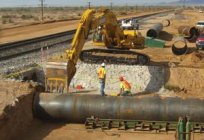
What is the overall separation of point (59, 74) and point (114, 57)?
7453mm

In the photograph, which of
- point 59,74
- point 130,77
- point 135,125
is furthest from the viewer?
point 130,77

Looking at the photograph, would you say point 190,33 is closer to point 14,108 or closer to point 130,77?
point 130,77

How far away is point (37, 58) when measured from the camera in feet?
87.7

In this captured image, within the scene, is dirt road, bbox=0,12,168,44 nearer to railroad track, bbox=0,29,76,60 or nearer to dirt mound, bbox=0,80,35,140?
railroad track, bbox=0,29,76,60

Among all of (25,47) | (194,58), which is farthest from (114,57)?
(25,47)

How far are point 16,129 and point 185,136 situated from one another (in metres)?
5.83

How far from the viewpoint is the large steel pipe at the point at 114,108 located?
1606 cm

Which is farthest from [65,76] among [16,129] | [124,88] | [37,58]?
[37,58]

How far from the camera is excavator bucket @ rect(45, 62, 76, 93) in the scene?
18.5m

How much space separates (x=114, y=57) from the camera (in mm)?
25594

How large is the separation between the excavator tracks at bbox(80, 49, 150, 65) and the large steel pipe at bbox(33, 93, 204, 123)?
8462mm

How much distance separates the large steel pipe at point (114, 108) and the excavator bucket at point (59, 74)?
5.89 ft

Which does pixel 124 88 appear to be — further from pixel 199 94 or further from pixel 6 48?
pixel 6 48

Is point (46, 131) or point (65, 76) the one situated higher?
point (65, 76)
